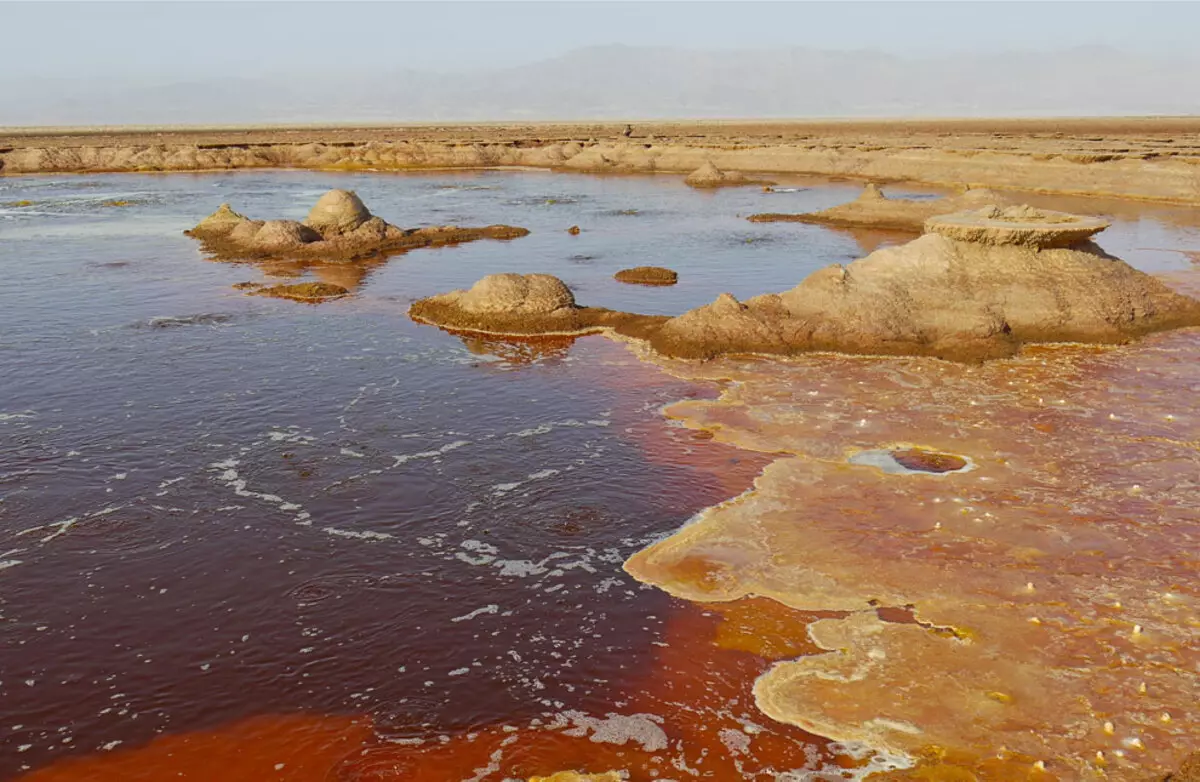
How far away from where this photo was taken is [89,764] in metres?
7.05

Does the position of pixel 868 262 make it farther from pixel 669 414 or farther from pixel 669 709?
pixel 669 709

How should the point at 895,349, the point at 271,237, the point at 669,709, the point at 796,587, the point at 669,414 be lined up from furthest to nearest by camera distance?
the point at 271,237, the point at 895,349, the point at 669,414, the point at 796,587, the point at 669,709

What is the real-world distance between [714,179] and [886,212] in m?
19.0

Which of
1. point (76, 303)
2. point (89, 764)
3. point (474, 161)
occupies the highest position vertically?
point (474, 161)

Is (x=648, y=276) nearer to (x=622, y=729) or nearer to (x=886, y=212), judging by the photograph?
(x=886, y=212)

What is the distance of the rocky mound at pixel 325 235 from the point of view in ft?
101

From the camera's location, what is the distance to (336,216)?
107ft

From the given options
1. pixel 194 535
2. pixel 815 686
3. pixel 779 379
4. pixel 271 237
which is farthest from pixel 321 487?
pixel 271 237

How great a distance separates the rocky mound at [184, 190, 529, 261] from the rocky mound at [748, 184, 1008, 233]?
13.2 m

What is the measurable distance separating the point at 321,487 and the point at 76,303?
1534cm

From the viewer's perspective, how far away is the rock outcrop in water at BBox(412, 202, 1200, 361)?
59.3 ft

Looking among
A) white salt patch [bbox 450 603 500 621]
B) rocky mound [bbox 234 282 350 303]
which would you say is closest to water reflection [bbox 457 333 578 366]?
rocky mound [bbox 234 282 350 303]

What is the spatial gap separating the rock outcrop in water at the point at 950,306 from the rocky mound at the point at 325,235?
12.5 m

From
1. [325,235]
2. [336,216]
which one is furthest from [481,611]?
[336,216]
